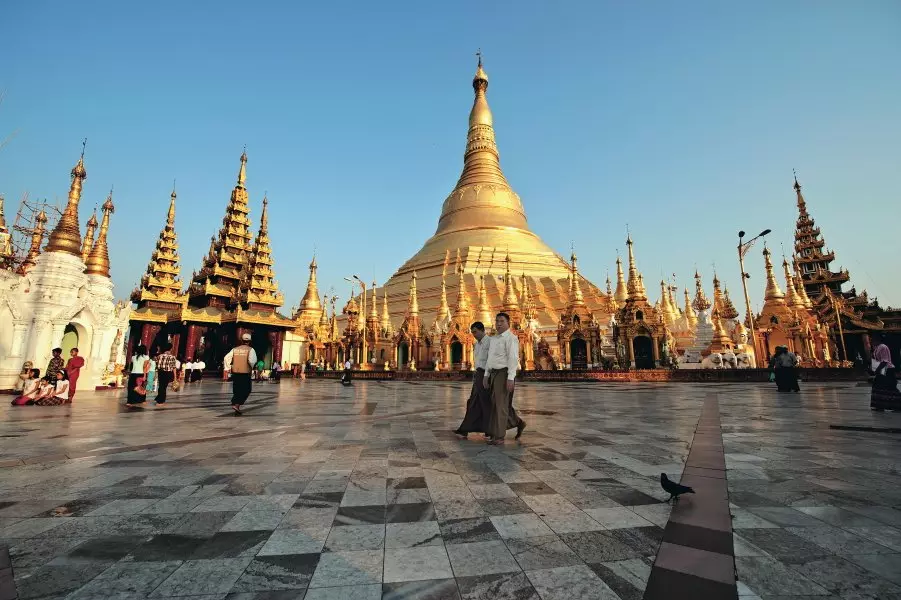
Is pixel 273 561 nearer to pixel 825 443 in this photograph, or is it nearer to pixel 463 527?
pixel 463 527

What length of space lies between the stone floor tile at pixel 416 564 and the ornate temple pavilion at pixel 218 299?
110 ft

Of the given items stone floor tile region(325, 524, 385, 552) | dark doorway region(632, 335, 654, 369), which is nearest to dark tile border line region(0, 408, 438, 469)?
stone floor tile region(325, 524, 385, 552)

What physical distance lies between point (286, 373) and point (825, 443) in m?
35.7

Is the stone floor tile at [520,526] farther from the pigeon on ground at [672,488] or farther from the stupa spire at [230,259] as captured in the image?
the stupa spire at [230,259]

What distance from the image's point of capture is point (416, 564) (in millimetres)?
2141

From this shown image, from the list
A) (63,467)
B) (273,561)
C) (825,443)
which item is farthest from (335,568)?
(825,443)

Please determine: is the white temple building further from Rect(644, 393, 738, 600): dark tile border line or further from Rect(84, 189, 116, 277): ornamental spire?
Rect(644, 393, 738, 600): dark tile border line

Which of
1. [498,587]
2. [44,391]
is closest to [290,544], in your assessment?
[498,587]

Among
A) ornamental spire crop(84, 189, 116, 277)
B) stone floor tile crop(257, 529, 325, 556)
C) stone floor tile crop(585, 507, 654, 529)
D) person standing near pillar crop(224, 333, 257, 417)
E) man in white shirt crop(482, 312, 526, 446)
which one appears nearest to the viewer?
stone floor tile crop(257, 529, 325, 556)

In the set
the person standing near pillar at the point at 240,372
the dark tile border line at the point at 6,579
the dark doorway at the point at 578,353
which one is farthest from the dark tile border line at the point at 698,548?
the dark doorway at the point at 578,353

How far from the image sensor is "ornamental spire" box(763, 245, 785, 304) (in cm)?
3030

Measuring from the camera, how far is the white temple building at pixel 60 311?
1416cm

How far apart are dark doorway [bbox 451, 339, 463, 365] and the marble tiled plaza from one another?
85.9ft

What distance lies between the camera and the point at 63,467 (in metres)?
4.18
